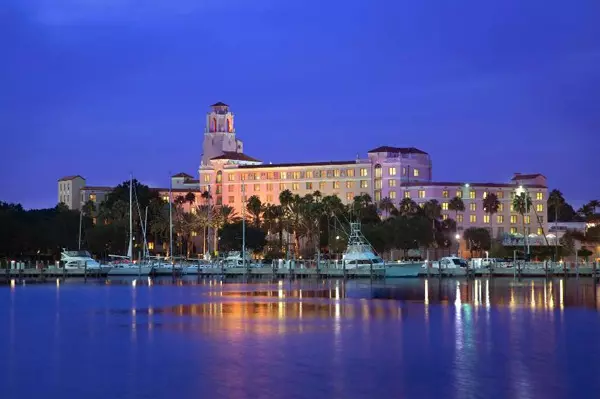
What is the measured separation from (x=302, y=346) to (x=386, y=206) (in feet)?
423

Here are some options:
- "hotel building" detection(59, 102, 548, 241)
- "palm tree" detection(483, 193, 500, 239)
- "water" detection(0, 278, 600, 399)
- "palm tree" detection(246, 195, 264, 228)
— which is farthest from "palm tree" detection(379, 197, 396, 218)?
"water" detection(0, 278, 600, 399)

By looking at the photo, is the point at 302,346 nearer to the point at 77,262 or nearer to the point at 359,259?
the point at 359,259

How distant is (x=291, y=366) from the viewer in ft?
127

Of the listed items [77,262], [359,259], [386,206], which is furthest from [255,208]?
[359,259]

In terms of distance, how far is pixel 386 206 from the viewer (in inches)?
6781

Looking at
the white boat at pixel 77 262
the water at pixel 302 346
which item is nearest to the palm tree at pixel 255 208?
the white boat at pixel 77 262

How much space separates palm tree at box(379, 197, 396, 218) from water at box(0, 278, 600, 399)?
94.5m

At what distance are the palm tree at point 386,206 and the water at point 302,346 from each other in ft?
310

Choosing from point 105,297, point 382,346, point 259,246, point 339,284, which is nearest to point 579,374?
point 382,346

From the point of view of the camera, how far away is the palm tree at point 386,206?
172125mm

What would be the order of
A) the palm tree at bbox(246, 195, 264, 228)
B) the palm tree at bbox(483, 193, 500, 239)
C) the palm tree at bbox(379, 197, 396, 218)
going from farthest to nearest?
1. the palm tree at bbox(246, 195, 264, 228)
2. the palm tree at bbox(483, 193, 500, 239)
3. the palm tree at bbox(379, 197, 396, 218)

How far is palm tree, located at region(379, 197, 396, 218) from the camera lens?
172 meters

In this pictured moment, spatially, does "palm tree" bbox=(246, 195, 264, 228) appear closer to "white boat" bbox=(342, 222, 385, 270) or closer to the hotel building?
the hotel building

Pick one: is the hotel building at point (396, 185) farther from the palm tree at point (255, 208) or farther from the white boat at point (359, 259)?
the white boat at point (359, 259)
